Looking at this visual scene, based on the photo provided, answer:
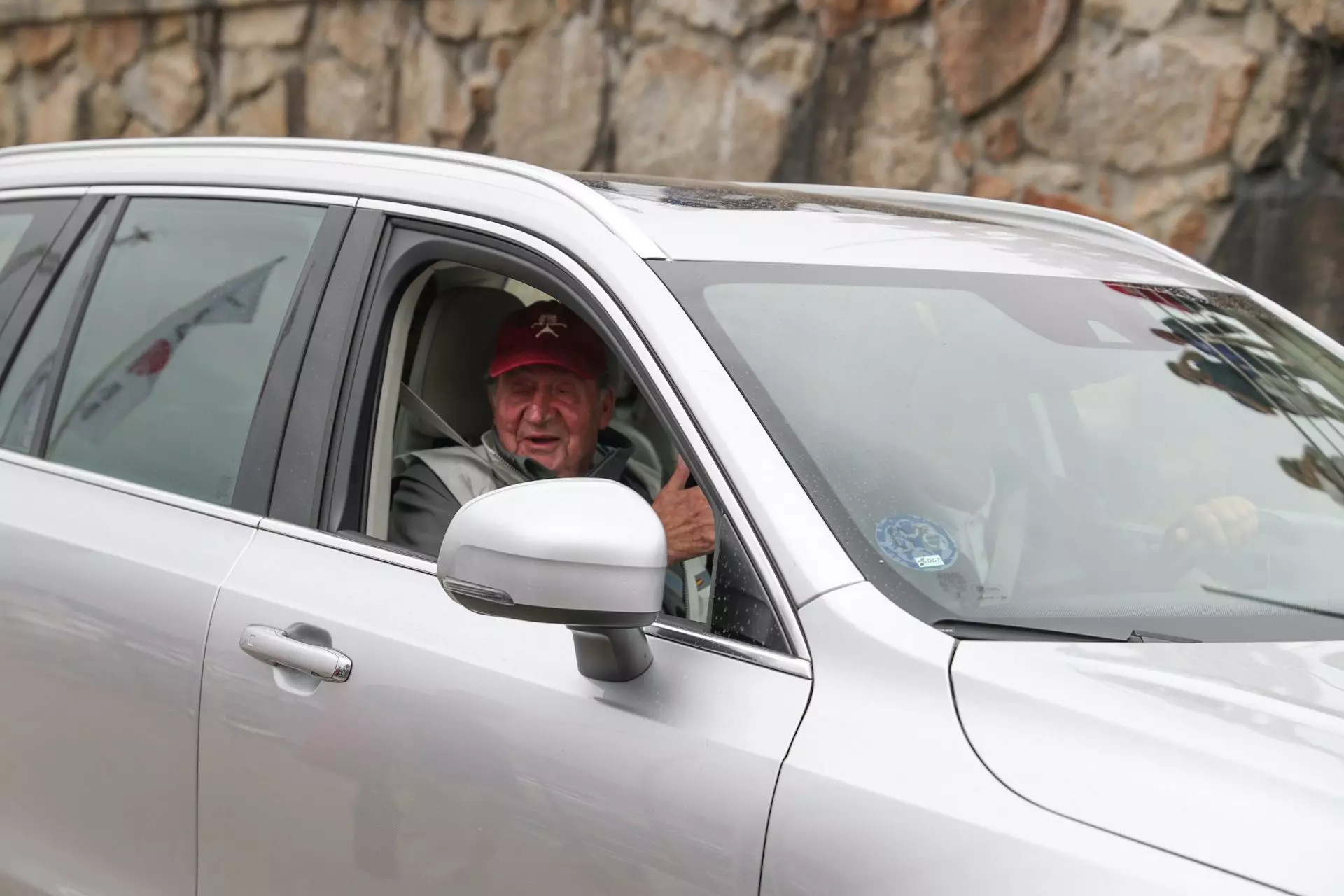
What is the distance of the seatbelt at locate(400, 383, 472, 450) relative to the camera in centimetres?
300

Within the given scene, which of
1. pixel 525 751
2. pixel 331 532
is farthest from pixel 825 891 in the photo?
pixel 331 532

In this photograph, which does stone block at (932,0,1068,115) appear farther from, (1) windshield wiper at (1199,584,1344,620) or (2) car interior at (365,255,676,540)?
(1) windshield wiper at (1199,584,1344,620)

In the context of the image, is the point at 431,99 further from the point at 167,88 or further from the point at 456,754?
the point at 456,754

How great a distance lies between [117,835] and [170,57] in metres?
6.64

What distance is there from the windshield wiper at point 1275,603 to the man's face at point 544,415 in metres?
1.48

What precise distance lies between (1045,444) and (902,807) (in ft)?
2.37

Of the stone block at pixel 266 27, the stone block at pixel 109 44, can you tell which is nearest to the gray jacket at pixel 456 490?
the stone block at pixel 266 27

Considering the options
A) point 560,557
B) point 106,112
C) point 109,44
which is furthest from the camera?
point 106,112

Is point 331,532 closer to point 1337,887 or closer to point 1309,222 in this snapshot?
point 1337,887

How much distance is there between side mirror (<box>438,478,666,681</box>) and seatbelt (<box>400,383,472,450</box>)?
1.07 metres

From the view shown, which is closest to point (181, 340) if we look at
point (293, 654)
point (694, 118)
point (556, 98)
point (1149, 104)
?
point (293, 654)

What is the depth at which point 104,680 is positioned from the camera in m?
2.61

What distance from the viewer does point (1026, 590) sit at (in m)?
2.02

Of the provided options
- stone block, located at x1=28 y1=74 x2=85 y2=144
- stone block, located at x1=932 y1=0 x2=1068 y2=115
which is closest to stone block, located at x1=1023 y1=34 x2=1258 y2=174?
stone block, located at x1=932 y1=0 x2=1068 y2=115
